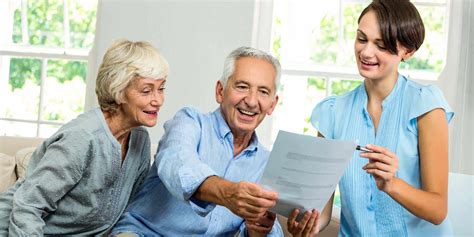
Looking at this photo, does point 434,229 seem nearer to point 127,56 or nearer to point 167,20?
point 127,56

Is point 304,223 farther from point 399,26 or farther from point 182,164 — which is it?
point 399,26

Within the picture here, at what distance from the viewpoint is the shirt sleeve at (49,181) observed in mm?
2168

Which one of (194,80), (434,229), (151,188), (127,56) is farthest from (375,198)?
(194,80)

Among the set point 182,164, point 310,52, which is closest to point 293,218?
point 182,164

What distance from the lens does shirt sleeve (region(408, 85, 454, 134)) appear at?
222 centimetres

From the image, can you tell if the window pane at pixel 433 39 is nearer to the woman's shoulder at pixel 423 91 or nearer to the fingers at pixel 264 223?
the woman's shoulder at pixel 423 91

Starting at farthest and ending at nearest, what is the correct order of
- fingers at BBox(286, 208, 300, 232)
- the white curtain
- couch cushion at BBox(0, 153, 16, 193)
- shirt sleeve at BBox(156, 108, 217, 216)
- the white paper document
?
the white curtain, couch cushion at BBox(0, 153, 16, 193), fingers at BBox(286, 208, 300, 232), shirt sleeve at BBox(156, 108, 217, 216), the white paper document

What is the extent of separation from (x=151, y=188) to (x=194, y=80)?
1.87m

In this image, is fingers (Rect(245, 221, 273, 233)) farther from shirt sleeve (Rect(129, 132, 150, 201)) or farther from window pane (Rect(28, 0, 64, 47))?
window pane (Rect(28, 0, 64, 47))

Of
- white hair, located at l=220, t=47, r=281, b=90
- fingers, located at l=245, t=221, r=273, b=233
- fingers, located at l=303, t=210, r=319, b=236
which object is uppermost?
white hair, located at l=220, t=47, r=281, b=90

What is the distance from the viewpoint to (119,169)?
2338 millimetres

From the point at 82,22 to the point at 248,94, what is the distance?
2.68m

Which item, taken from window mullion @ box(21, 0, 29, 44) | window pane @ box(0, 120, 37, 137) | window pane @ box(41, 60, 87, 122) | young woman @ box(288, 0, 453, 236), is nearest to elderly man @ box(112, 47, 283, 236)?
young woman @ box(288, 0, 453, 236)

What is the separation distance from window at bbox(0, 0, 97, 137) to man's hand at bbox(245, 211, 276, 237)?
2.75m
